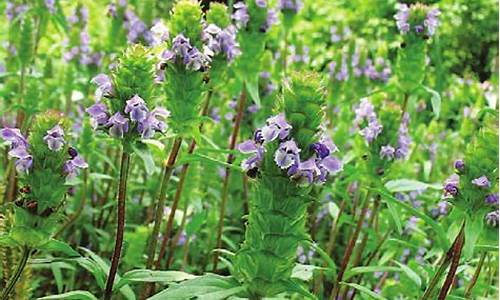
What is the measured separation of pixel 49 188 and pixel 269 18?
182 centimetres

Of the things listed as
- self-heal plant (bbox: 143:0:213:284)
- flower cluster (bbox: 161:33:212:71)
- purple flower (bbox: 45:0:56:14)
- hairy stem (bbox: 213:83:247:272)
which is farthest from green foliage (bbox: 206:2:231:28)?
purple flower (bbox: 45:0:56:14)

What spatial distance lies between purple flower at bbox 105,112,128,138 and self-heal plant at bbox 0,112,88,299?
0.16 meters

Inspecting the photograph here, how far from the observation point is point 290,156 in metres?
1.82

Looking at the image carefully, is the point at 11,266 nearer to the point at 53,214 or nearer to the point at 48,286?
the point at 53,214

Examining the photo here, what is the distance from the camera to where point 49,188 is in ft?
6.21

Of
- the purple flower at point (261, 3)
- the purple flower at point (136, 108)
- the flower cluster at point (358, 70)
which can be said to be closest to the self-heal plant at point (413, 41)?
the purple flower at point (261, 3)

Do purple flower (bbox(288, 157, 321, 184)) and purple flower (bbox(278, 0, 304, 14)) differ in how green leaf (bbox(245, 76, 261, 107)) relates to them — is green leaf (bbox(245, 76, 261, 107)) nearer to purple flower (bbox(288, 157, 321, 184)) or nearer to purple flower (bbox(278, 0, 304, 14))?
purple flower (bbox(278, 0, 304, 14))

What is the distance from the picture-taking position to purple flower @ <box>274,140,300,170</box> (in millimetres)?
1810

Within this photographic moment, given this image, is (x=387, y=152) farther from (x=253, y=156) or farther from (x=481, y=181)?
(x=253, y=156)

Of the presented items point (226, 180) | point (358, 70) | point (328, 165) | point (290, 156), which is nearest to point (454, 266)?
point (328, 165)

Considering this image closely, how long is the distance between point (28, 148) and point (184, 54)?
701 millimetres

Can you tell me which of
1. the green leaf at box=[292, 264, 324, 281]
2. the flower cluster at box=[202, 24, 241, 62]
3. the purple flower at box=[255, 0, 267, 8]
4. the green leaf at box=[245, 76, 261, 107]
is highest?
the purple flower at box=[255, 0, 267, 8]

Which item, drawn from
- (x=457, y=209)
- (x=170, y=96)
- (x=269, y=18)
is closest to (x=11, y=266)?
(x=170, y=96)

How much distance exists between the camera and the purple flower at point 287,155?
1810 millimetres
